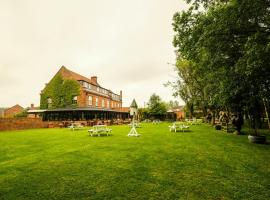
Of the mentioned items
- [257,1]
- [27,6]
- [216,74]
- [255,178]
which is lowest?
[255,178]

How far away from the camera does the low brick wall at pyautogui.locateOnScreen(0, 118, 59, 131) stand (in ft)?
82.2

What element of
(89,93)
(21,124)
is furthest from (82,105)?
(21,124)

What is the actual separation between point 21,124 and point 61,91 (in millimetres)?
11488

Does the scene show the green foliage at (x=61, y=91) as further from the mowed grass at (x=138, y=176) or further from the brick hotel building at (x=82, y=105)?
the mowed grass at (x=138, y=176)

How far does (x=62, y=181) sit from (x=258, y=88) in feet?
41.3

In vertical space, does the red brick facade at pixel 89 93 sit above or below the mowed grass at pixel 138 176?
above

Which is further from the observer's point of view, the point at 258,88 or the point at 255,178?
the point at 258,88

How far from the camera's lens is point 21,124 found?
27.5 metres

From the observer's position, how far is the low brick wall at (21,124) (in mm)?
25055

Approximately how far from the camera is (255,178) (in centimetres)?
531

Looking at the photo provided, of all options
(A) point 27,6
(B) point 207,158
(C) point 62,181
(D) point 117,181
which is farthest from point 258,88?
(A) point 27,6

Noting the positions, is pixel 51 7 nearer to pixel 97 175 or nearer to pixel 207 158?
pixel 97 175

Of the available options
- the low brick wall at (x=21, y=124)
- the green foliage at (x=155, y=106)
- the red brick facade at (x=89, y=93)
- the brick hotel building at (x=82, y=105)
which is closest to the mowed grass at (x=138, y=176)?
the low brick wall at (x=21, y=124)

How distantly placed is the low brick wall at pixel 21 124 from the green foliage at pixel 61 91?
6.13 meters
